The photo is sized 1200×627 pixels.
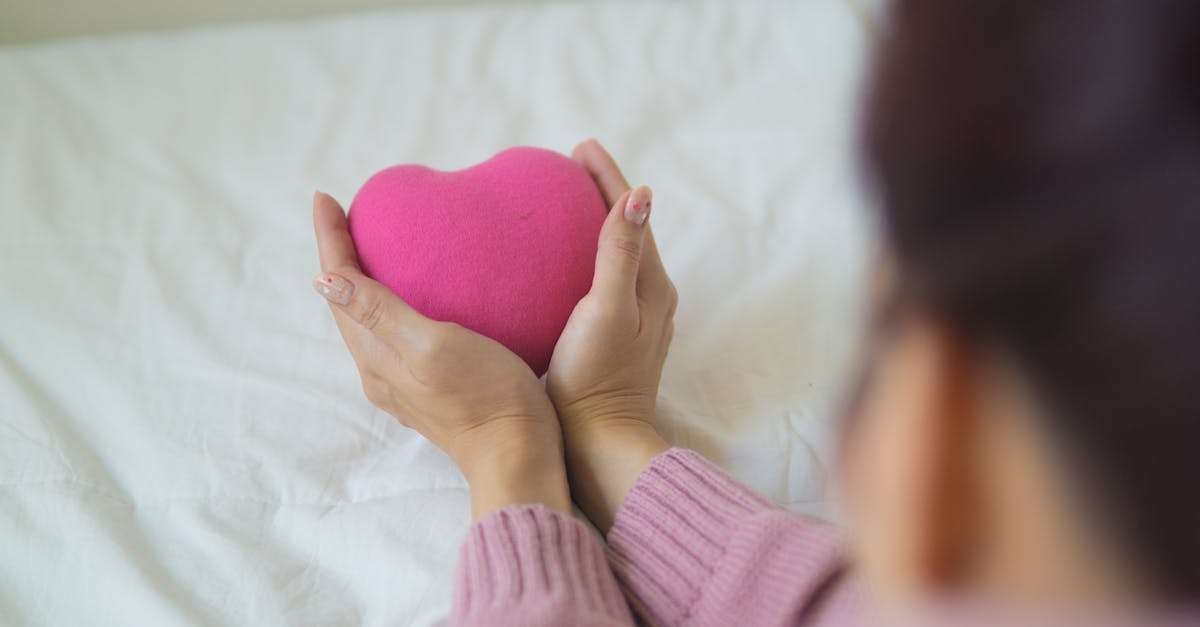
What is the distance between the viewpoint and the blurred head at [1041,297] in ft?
0.71

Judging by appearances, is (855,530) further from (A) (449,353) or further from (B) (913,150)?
(A) (449,353)

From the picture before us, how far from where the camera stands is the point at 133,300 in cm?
86

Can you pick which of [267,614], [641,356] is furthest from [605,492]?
[267,614]

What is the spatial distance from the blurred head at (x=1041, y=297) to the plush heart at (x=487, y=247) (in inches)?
17.8

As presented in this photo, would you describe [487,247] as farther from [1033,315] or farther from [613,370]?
[1033,315]

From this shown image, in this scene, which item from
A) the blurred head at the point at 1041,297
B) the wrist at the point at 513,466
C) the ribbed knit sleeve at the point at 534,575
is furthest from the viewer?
the wrist at the point at 513,466

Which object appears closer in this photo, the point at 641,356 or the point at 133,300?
the point at 641,356

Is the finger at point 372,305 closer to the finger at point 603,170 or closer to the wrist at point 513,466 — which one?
the wrist at point 513,466

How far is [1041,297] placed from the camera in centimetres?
23

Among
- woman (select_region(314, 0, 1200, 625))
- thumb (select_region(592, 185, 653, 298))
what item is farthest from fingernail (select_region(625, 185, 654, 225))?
woman (select_region(314, 0, 1200, 625))

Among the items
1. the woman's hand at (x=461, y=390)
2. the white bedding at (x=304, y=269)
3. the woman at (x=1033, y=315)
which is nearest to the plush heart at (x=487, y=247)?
the woman's hand at (x=461, y=390)

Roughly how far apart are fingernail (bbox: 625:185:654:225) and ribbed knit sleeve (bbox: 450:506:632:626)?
0.23 m

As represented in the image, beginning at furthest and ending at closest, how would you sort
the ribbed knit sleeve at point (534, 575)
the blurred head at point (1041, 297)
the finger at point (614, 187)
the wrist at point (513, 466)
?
1. the finger at point (614, 187)
2. the wrist at point (513, 466)
3. the ribbed knit sleeve at point (534, 575)
4. the blurred head at point (1041, 297)

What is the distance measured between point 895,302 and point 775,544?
335 mm
